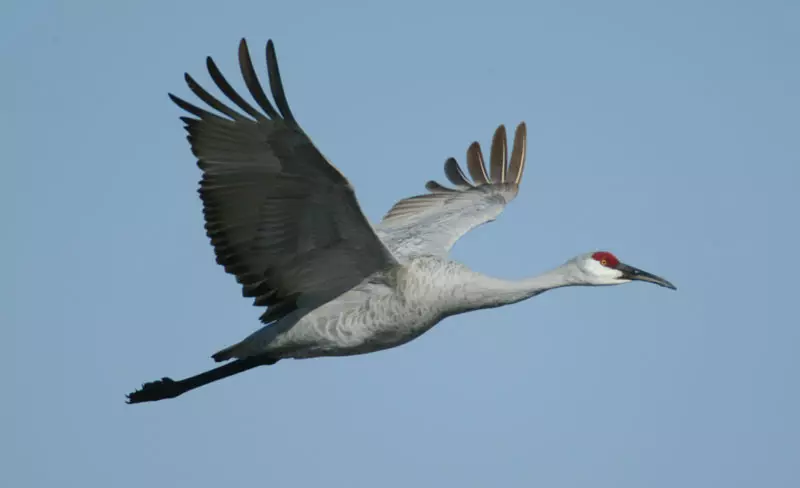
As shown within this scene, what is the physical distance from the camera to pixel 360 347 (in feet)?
33.2

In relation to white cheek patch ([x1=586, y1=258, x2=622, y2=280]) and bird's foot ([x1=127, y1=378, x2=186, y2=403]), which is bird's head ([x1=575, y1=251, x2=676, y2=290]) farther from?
bird's foot ([x1=127, y1=378, x2=186, y2=403])

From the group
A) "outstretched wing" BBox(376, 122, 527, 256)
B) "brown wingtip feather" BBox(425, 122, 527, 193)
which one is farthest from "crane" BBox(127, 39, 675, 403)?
"brown wingtip feather" BBox(425, 122, 527, 193)

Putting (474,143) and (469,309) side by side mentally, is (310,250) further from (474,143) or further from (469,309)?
(474,143)

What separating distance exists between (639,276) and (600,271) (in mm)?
321

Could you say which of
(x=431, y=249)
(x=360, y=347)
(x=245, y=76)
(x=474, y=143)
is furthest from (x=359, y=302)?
(x=474, y=143)

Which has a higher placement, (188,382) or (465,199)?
(465,199)

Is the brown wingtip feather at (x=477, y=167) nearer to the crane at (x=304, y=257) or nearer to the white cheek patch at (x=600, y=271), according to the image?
the crane at (x=304, y=257)

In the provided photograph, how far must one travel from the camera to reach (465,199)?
12.8 metres

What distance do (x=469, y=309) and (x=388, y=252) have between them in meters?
0.79

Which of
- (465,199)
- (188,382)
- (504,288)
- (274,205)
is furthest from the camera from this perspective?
(465,199)

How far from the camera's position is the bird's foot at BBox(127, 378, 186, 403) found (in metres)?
11.2

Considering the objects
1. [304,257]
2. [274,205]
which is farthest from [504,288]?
[274,205]

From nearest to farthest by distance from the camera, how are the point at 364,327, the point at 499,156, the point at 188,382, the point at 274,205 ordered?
the point at 274,205 → the point at 364,327 → the point at 188,382 → the point at 499,156

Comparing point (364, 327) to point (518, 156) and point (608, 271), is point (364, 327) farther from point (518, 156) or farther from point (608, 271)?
point (518, 156)
